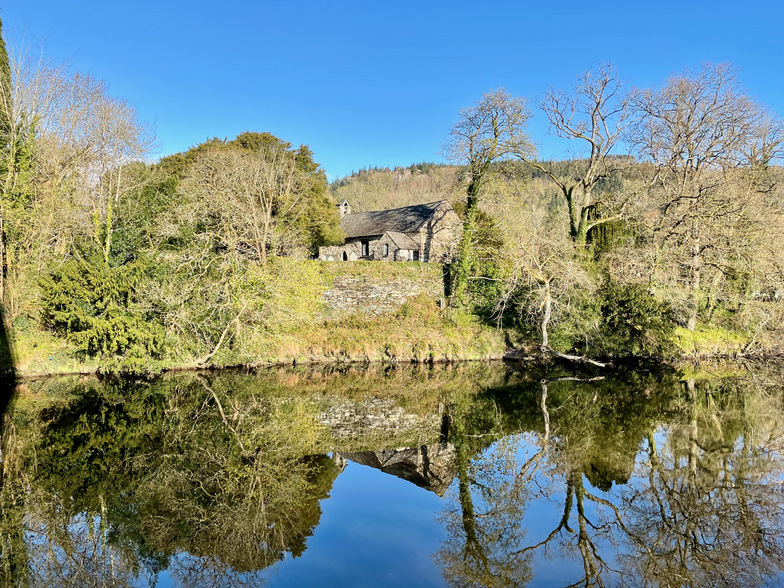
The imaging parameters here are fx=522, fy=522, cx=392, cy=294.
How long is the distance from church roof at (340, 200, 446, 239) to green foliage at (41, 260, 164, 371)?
2119cm

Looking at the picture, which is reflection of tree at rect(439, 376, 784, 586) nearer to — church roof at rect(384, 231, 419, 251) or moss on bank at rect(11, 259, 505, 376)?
moss on bank at rect(11, 259, 505, 376)

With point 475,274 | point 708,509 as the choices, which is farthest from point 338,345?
point 708,509

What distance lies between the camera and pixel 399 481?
9.43 meters

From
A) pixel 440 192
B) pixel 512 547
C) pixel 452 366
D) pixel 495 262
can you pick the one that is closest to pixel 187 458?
pixel 512 547

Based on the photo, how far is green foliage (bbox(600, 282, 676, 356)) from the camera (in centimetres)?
2062

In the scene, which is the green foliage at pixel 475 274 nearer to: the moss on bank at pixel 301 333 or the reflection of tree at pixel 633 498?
the moss on bank at pixel 301 333

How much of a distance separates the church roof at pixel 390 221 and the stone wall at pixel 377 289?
1080 centimetres

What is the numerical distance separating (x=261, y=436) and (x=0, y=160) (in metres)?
14.9

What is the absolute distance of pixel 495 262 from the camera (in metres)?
25.2

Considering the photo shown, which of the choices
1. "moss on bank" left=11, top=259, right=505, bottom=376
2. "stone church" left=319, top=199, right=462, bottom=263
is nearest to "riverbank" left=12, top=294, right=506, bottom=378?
"moss on bank" left=11, top=259, right=505, bottom=376

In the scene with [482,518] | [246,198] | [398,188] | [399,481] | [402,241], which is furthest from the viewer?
[398,188]

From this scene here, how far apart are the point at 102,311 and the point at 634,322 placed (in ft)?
64.1

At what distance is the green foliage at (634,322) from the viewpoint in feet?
67.7

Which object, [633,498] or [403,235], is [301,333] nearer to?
Result: [633,498]
